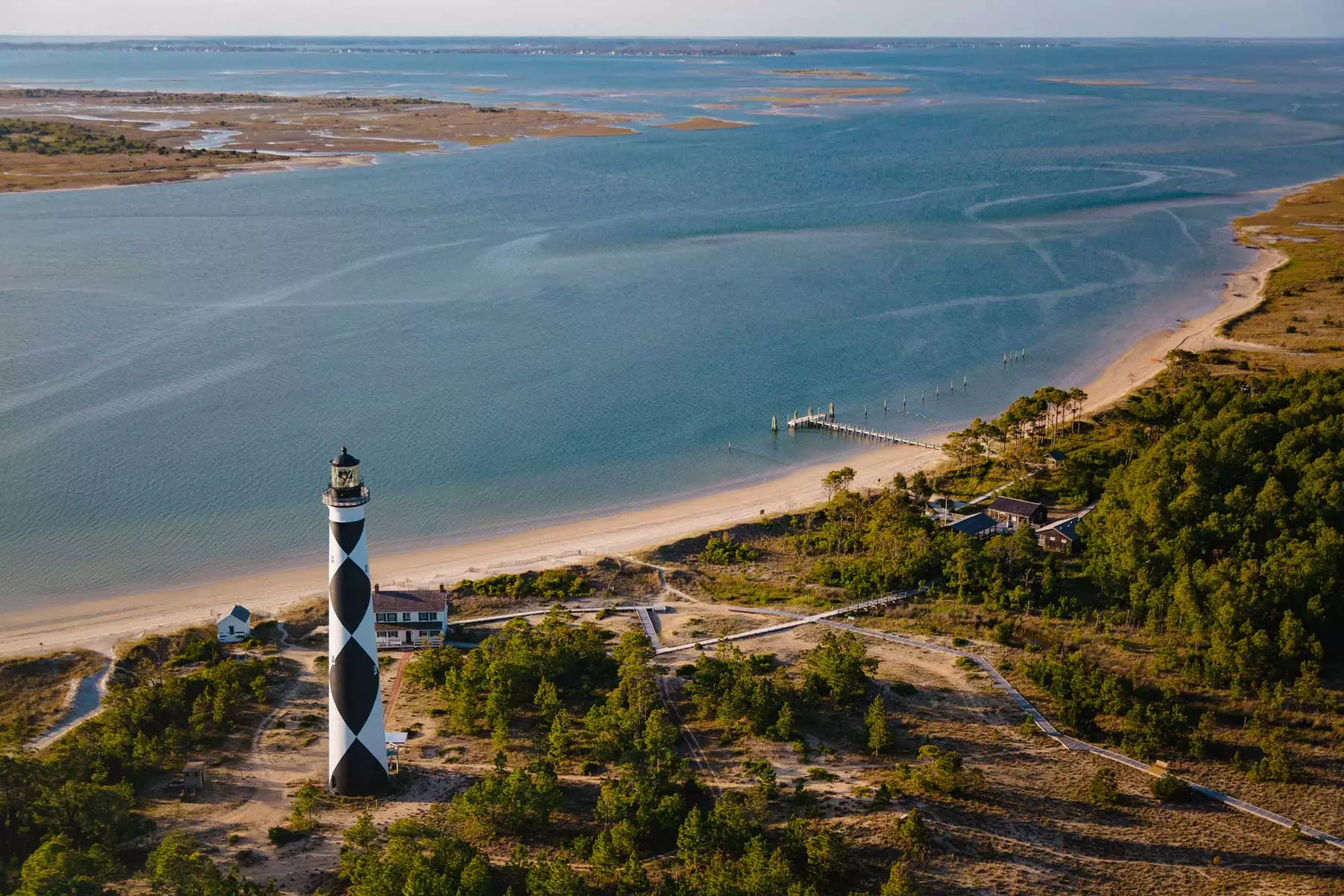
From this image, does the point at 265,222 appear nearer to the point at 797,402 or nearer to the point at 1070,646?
the point at 797,402

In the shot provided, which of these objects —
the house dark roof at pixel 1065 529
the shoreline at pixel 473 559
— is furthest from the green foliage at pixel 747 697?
the house dark roof at pixel 1065 529

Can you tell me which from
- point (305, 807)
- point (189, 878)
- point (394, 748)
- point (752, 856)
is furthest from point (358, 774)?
point (752, 856)

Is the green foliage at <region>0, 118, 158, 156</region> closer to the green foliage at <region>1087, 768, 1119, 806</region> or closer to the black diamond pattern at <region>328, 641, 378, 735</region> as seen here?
the black diamond pattern at <region>328, 641, 378, 735</region>

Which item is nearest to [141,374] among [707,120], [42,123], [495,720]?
[495,720]

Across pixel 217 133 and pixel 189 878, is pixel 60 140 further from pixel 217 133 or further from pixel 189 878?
pixel 189 878

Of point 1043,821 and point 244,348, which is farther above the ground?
point 244,348

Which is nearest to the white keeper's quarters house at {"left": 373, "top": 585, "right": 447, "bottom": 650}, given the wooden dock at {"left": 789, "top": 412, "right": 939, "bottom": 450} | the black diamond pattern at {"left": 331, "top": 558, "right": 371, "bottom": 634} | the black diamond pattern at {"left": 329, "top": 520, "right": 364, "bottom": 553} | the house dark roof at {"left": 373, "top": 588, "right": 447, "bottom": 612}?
the house dark roof at {"left": 373, "top": 588, "right": 447, "bottom": 612}
